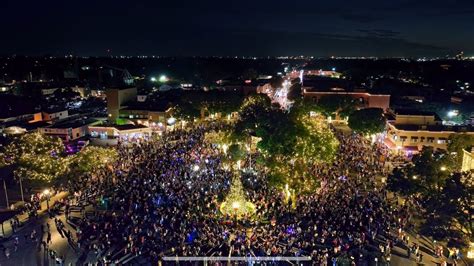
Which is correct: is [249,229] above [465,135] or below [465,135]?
below

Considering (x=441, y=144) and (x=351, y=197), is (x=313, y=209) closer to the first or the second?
(x=351, y=197)

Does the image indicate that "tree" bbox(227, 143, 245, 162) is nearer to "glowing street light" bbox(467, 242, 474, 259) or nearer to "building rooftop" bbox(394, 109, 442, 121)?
"glowing street light" bbox(467, 242, 474, 259)

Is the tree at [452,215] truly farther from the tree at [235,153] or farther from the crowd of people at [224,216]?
the tree at [235,153]

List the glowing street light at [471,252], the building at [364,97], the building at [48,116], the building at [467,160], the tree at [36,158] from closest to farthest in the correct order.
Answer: the glowing street light at [471,252]
the tree at [36,158]
the building at [467,160]
the building at [48,116]
the building at [364,97]

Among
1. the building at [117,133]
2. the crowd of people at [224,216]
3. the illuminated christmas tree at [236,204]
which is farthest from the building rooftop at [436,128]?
the building at [117,133]

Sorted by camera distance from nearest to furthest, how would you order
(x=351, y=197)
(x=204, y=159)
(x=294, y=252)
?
1. (x=294, y=252)
2. (x=351, y=197)
3. (x=204, y=159)

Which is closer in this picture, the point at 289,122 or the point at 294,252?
the point at 294,252

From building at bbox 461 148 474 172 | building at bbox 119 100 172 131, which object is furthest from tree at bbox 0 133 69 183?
building at bbox 461 148 474 172

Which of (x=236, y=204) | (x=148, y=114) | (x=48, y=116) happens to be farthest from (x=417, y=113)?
(x=48, y=116)

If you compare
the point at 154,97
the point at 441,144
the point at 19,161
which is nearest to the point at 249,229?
the point at 19,161
